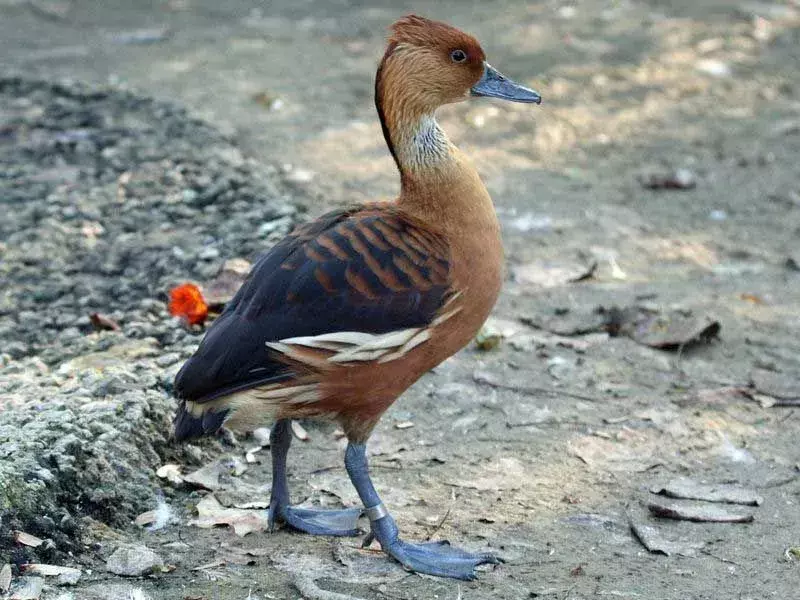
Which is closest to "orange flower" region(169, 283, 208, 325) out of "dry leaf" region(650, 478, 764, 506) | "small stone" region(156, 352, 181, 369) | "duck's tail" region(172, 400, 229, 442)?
"small stone" region(156, 352, 181, 369)

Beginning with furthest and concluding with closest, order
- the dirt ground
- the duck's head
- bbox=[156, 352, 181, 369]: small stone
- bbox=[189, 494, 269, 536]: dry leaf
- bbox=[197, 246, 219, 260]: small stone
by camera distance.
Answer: bbox=[197, 246, 219, 260]: small stone < bbox=[156, 352, 181, 369]: small stone < the duck's head < bbox=[189, 494, 269, 536]: dry leaf < the dirt ground

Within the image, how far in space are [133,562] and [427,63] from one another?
6.19ft

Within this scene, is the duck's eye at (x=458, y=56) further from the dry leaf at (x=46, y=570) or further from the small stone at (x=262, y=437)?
the dry leaf at (x=46, y=570)

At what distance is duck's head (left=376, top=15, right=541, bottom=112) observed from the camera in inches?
162

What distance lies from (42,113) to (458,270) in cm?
471

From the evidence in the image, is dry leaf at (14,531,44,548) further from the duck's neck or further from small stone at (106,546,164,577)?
the duck's neck

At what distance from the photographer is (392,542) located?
3.84 metres

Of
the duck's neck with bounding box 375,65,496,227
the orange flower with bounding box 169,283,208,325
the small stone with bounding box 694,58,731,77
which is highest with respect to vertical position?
the duck's neck with bounding box 375,65,496,227

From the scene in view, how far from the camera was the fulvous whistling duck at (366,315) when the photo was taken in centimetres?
372

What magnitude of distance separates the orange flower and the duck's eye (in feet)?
5.17

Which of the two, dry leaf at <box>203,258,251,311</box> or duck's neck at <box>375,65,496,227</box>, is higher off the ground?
duck's neck at <box>375,65,496,227</box>

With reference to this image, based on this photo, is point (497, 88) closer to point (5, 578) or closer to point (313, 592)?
point (313, 592)

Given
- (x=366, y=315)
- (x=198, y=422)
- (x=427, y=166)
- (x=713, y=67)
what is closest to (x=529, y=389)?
(x=427, y=166)

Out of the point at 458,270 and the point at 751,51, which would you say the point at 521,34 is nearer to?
the point at 751,51
